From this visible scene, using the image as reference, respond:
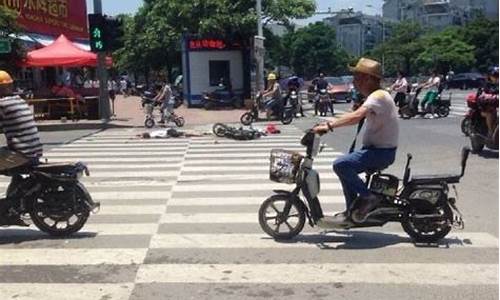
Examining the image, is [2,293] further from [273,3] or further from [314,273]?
[273,3]

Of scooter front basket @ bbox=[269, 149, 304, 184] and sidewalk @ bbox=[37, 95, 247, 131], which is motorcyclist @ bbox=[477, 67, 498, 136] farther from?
sidewalk @ bbox=[37, 95, 247, 131]

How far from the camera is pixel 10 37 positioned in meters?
21.8

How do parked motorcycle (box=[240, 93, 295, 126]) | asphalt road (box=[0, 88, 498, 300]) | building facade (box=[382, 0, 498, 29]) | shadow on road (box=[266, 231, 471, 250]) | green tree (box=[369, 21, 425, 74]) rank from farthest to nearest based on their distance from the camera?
building facade (box=[382, 0, 498, 29])
green tree (box=[369, 21, 425, 74])
parked motorcycle (box=[240, 93, 295, 126])
shadow on road (box=[266, 231, 471, 250])
asphalt road (box=[0, 88, 498, 300])

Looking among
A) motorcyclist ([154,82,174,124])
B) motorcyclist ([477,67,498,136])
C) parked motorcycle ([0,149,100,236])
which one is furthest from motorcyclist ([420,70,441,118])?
parked motorcycle ([0,149,100,236])

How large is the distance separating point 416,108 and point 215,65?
39.0 feet

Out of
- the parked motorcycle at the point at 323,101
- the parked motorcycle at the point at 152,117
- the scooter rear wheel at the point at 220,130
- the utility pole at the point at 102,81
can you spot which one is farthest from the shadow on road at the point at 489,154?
the parked motorcycle at the point at 323,101

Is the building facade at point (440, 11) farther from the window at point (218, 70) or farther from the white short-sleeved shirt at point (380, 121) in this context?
A: the white short-sleeved shirt at point (380, 121)

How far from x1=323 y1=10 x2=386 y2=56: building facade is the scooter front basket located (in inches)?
5107

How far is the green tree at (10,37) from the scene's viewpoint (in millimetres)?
20686

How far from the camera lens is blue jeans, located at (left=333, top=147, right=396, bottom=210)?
665cm

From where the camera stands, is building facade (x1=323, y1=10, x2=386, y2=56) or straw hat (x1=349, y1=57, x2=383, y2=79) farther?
building facade (x1=323, y1=10, x2=386, y2=56)

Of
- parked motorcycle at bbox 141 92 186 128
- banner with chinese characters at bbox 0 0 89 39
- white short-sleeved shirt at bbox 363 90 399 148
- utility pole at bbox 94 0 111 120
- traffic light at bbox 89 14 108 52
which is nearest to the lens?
white short-sleeved shirt at bbox 363 90 399 148

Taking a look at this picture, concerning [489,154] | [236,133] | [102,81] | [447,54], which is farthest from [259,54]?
[447,54]

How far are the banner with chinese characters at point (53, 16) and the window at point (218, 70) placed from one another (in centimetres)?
877
